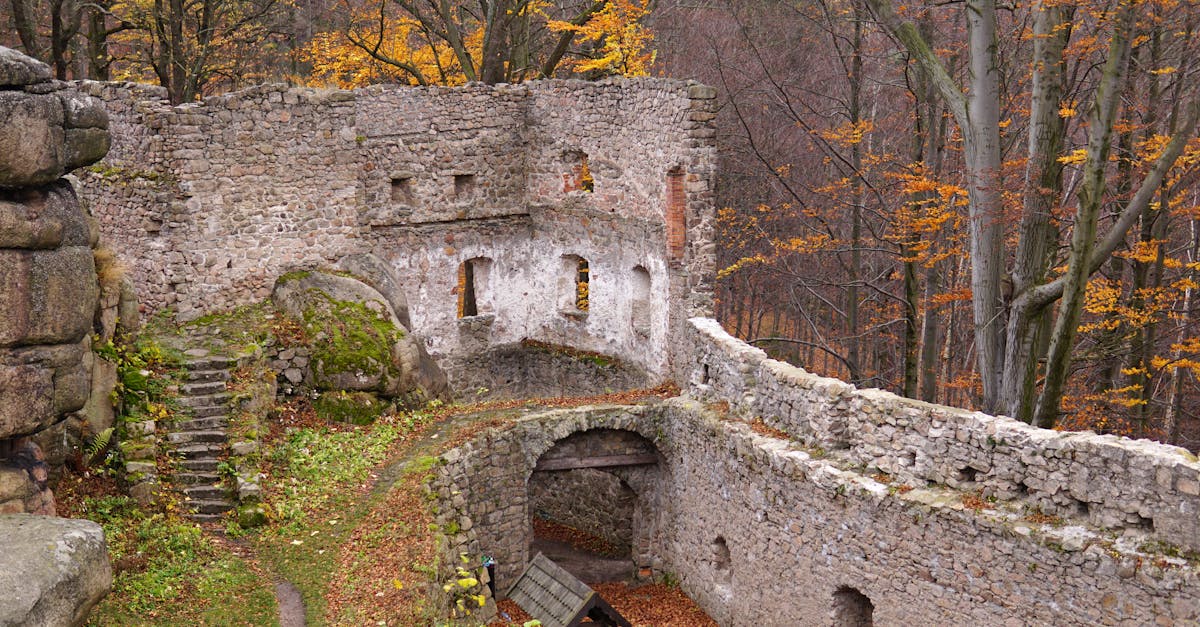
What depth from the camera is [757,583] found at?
14.7 meters

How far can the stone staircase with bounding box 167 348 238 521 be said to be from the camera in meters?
13.6

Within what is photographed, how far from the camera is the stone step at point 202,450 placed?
555 inches

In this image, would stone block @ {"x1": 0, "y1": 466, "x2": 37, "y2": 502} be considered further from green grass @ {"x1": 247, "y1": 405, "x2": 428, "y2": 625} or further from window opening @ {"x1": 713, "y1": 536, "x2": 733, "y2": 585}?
window opening @ {"x1": 713, "y1": 536, "x2": 733, "y2": 585}

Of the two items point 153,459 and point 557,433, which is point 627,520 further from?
point 153,459

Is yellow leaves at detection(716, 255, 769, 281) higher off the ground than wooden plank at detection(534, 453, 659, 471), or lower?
higher

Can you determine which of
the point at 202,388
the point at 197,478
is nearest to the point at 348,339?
the point at 202,388

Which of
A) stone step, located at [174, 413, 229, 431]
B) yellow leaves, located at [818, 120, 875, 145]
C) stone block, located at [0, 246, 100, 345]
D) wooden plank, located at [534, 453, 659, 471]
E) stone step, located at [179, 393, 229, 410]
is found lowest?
wooden plank, located at [534, 453, 659, 471]

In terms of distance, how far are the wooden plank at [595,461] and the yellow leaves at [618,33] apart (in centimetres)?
927

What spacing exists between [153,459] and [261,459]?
1.38 meters

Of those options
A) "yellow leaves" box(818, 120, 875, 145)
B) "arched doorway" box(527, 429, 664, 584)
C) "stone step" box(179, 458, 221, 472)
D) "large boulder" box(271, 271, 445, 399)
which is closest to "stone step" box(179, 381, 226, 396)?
"stone step" box(179, 458, 221, 472)

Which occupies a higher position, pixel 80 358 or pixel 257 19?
pixel 257 19

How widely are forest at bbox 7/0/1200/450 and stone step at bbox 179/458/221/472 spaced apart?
9760 millimetres

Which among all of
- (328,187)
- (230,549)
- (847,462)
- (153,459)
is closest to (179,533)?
(230,549)

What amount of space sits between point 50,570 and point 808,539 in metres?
8.00
